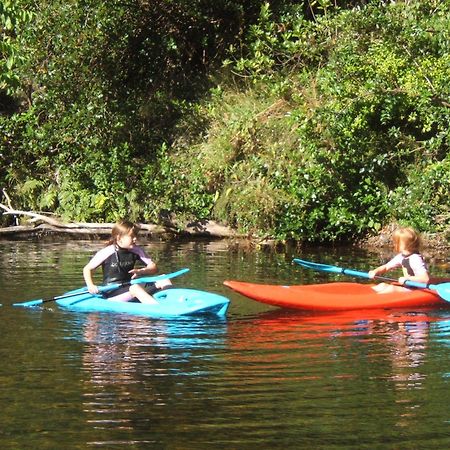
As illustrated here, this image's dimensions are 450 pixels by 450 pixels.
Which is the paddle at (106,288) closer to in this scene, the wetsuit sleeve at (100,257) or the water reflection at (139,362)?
the wetsuit sleeve at (100,257)

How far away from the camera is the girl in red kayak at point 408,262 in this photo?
10930 millimetres

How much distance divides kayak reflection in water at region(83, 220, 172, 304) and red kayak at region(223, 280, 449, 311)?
0.85m

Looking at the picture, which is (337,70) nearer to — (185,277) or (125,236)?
(185,277)

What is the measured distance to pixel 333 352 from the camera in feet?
27.1

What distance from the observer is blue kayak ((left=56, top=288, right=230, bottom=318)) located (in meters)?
10.0

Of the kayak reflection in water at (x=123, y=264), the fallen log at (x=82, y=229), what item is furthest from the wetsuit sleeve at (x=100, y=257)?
the fallen log at (x=82, y=229)

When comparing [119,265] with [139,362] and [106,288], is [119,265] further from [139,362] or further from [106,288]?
[139,362]

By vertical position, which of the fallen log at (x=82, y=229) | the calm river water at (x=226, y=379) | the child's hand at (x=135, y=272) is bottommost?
the calm river water at (x=226, y=379)

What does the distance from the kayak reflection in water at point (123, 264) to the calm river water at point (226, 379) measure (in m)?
0.55

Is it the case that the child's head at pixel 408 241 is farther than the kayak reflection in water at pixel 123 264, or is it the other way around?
the child's head at pixel 408 241

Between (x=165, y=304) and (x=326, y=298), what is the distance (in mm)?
1696

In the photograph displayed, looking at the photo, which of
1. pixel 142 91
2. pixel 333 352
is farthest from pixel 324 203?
pixel 333 352

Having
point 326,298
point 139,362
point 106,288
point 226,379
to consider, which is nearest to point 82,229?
point 106,288

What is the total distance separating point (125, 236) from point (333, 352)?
10.4 ft
